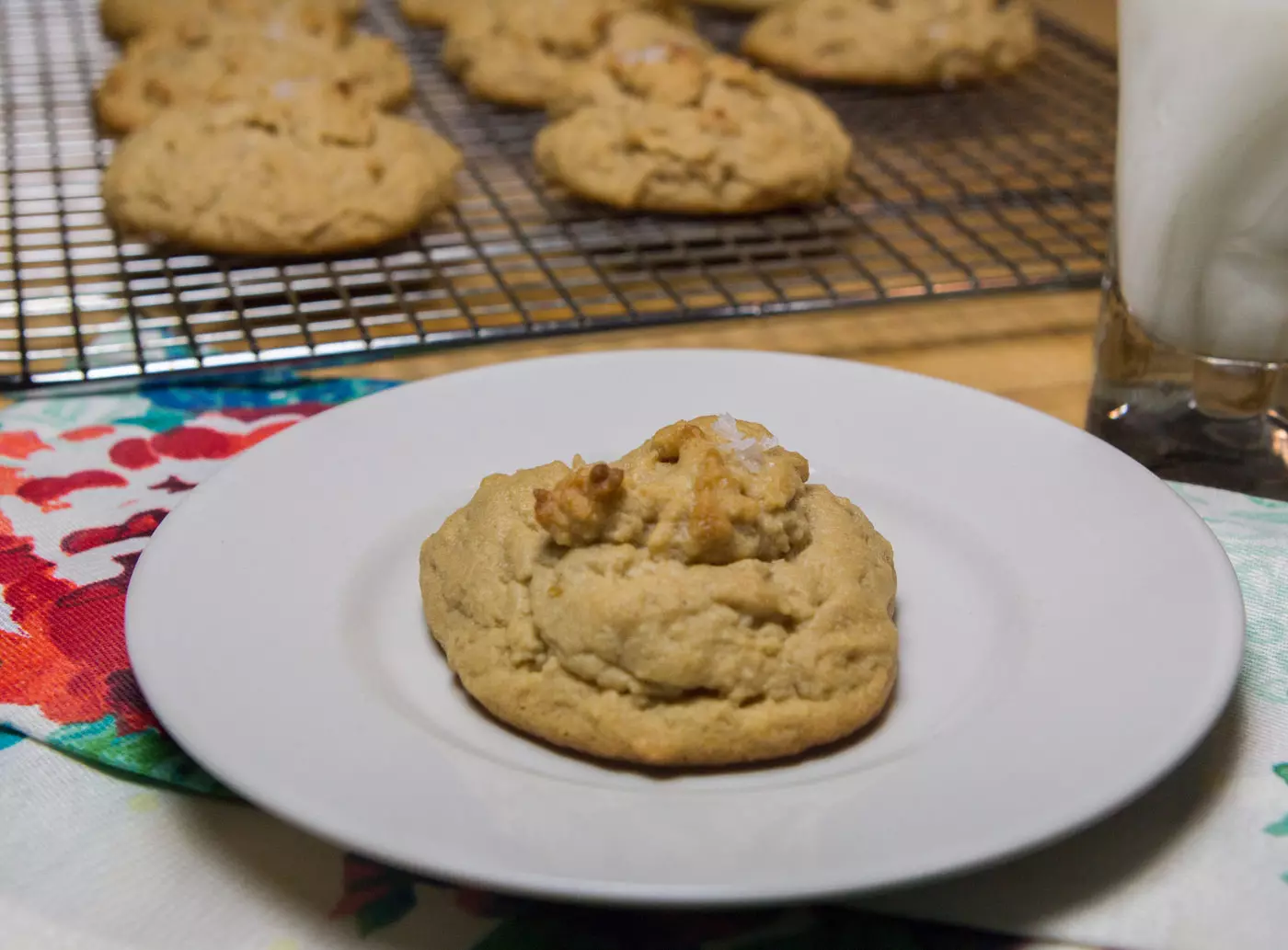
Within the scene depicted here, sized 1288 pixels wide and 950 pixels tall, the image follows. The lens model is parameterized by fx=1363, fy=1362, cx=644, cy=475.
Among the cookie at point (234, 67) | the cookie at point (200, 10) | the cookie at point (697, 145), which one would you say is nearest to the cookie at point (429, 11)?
the cookie at point (200, 10)

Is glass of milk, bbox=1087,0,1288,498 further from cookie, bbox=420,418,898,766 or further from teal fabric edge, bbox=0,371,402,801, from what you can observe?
teal fabric edge, bbox=0,371,402,801

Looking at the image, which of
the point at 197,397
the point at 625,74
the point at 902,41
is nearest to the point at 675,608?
the point at 197,397

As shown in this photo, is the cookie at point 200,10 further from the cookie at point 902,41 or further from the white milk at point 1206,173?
the white milk at point 1206,173

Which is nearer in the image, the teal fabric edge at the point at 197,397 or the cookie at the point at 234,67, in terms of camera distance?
the teal fabric edge at the point at 197,397

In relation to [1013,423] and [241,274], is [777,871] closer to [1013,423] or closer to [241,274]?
[1013,423]

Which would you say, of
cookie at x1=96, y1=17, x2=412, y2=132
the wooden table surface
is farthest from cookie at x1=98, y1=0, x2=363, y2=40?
the wooden table surface

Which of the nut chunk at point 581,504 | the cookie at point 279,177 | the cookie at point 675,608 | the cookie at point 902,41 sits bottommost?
the cookie at point 902,41
